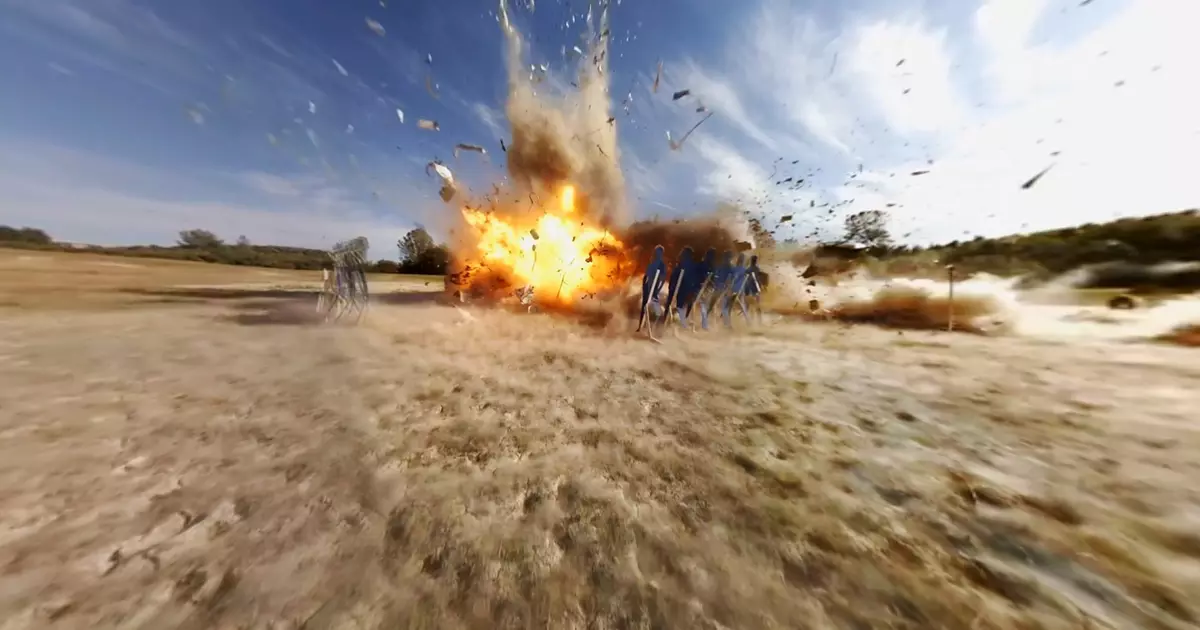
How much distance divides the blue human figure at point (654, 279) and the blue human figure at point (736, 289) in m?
3.19

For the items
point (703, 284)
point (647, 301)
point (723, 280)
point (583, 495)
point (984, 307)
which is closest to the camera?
point (583, 495)

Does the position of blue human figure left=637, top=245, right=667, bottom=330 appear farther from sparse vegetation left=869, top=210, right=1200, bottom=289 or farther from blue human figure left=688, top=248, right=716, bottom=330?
sparse vegetation left=869, top=210, right=1200, bottom=289

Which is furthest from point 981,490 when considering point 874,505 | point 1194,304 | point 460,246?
point 460,246

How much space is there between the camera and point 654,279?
15219mm

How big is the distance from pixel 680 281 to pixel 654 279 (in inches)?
43.6

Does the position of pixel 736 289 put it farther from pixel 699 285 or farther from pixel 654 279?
pixel 654 279

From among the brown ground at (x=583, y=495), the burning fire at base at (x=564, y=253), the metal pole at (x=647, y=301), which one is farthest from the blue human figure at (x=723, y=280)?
the brown ground at (x=583, y=495)

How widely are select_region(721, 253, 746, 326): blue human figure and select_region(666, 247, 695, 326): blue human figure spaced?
2363mm

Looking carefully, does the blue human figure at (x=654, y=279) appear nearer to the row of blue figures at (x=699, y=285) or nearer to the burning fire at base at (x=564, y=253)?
the row of blue figures at (x=699, y=285)

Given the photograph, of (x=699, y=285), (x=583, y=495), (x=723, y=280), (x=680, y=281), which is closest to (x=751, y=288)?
(x=723, y=280)

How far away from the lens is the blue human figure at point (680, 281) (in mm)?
15281

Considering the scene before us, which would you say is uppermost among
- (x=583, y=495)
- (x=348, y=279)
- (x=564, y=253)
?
(x=564, y=253)

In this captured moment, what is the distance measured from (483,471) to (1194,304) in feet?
72.6

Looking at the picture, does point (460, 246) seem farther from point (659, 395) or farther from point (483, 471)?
point (483, 471)
